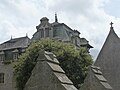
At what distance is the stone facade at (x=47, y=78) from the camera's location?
41.8 feet

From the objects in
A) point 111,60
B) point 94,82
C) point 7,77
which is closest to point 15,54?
point 7,77

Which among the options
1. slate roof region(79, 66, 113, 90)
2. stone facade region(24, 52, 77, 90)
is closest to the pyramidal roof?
slate roof region(79, 66, 113, 90)

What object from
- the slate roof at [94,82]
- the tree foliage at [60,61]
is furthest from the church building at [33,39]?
the slate roof at [94,82]

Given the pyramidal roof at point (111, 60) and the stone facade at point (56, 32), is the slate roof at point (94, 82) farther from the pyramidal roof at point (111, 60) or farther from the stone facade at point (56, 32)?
the stone facade at point (56, 32)

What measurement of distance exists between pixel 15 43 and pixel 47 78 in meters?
49.9

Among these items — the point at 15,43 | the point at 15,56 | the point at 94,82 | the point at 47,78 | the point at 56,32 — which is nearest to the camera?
the point at 47,78

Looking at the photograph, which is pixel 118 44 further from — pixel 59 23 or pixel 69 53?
pixel 59 23

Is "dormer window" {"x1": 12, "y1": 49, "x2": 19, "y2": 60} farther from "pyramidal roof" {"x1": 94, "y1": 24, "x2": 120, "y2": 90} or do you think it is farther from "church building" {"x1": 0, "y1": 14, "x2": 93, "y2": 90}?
"pyramidal roof" {"x1": 94, "y1": 24, "x2": 120, "y2": 90}

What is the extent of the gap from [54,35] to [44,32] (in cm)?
203

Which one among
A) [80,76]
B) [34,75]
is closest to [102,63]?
[80,76]

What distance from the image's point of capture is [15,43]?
62125 millimetres

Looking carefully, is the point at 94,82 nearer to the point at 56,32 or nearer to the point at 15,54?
the point at 56,32

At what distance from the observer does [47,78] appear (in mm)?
12977

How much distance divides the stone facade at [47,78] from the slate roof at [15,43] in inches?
1807
